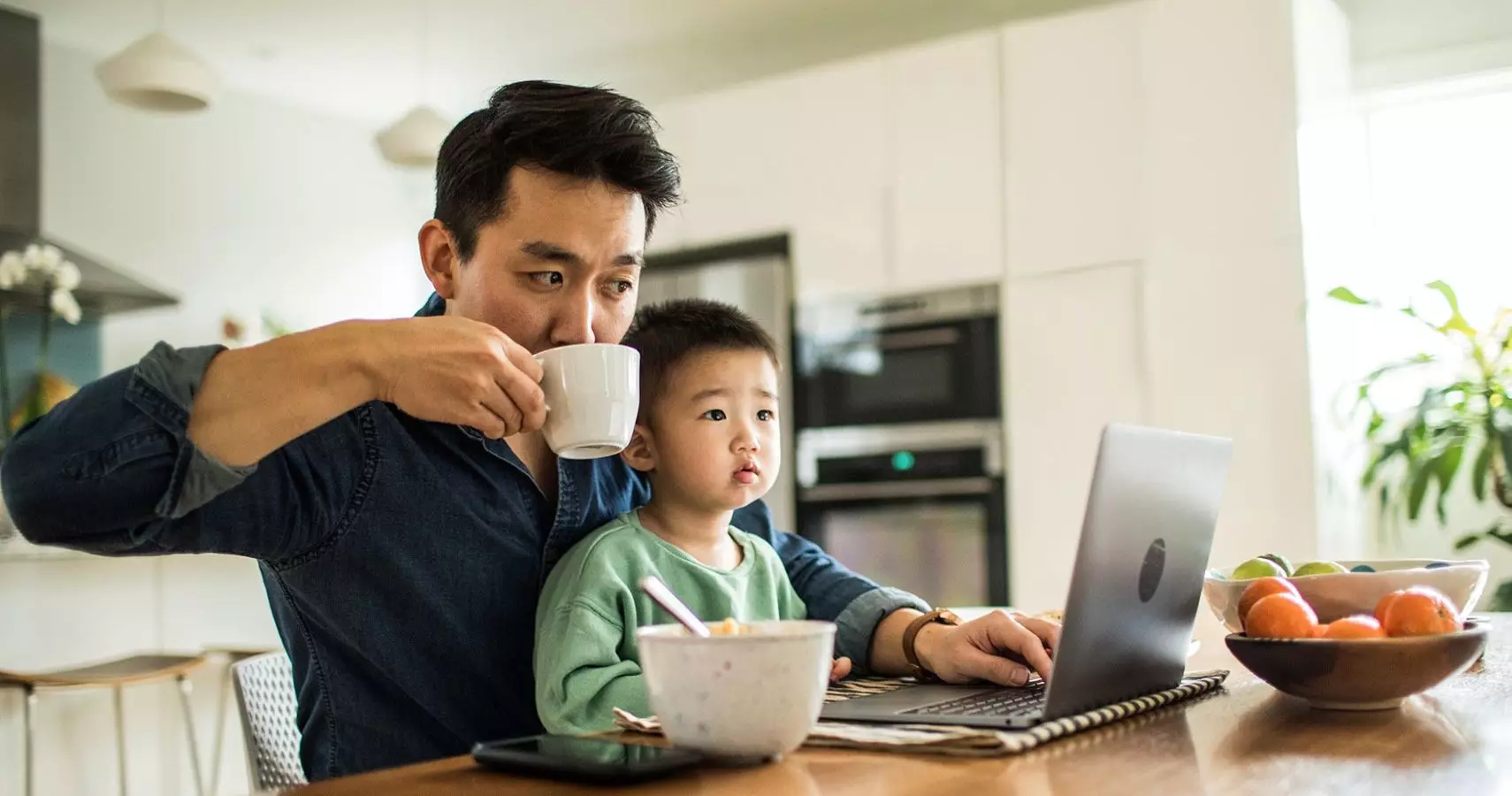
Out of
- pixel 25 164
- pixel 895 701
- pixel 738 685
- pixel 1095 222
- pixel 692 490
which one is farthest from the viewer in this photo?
pixel 25 164

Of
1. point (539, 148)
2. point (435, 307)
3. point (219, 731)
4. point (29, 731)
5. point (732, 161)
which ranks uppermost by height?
point (732, 161)

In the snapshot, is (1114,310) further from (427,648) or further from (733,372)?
(427,648)

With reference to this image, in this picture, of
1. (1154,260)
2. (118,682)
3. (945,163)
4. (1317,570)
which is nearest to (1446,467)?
(1154,260)

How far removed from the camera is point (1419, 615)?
2.98ft

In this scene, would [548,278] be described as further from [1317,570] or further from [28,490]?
[1317,570]

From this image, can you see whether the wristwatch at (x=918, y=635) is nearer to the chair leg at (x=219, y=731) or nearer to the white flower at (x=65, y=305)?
the chair leg at (x=219, y=731)

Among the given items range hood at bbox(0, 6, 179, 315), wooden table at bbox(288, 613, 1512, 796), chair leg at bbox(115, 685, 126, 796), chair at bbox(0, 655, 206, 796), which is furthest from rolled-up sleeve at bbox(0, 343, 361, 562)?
range hood at bbox(0, 6, 179, 315)

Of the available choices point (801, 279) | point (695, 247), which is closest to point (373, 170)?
point (695, 247)

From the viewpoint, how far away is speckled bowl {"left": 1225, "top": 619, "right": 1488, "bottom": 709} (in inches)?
34.7

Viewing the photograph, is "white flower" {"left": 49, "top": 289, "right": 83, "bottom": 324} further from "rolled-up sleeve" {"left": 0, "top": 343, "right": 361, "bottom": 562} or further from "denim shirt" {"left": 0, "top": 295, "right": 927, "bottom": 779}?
"rolled-up sleeve" {"left": 0, "top": 343, "right": 361, "bottom": 562}

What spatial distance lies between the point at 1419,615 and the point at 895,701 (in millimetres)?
382

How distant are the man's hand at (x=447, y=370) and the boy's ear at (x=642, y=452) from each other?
478 mm

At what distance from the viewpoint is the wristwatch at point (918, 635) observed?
1.15 metres

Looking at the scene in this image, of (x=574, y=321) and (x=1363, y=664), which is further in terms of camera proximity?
(x=574, y=321)
